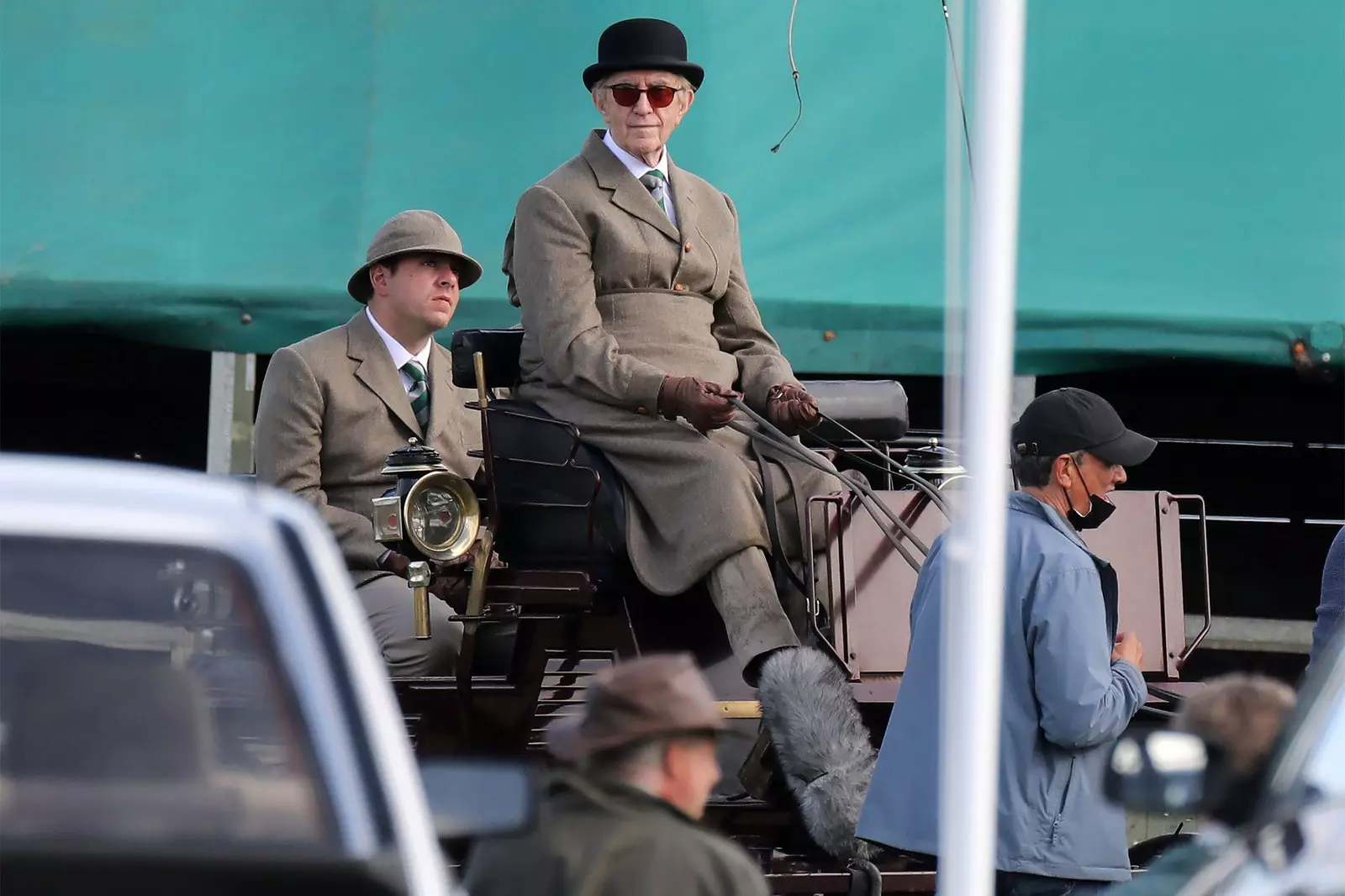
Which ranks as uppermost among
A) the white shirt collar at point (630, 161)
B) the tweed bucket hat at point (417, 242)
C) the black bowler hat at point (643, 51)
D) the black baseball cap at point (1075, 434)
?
the black bowler hat at point (643, 51)

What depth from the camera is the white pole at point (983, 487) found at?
2.76m

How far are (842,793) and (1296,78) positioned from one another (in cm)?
333

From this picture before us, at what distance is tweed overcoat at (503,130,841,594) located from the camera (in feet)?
16.0

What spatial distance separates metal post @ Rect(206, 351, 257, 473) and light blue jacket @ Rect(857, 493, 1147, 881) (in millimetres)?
3470

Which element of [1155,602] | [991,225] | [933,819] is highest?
[991,225]

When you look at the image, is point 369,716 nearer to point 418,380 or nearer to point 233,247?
point 418,380

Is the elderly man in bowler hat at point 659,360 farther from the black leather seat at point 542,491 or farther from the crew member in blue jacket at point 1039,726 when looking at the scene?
the crew member in blue jacket at point 1039,726

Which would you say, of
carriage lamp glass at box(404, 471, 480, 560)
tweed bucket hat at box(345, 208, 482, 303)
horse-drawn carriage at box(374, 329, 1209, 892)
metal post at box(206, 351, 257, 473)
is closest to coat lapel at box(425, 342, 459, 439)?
tweed bucket hat at box(345, 208, 482, 303)

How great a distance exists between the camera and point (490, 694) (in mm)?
4855

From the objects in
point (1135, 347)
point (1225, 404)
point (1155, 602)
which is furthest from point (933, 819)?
point (1225, 404)

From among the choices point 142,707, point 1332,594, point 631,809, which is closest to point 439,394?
point 1332,594

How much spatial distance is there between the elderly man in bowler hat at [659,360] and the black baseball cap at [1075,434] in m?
0.81

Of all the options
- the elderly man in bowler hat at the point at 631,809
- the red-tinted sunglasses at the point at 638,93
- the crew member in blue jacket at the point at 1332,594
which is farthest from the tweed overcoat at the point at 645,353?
the elderly man in bowler hat at the point at 631,809

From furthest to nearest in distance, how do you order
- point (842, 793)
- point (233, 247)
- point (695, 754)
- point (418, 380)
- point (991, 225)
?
point (233, 247), point (418, 380), point (842, 793), point (695, 754), point (991, 225)
